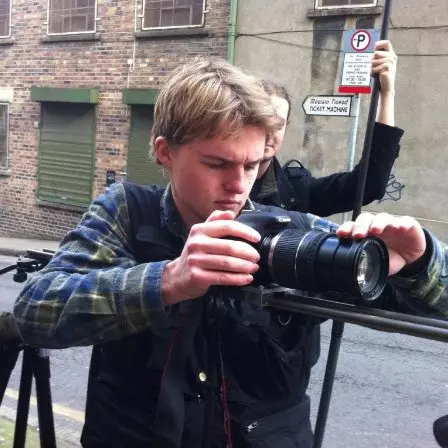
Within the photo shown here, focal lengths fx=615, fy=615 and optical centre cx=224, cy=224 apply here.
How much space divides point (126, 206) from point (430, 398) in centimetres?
367

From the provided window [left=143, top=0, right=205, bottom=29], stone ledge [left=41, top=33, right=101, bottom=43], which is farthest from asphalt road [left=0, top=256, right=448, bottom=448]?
stone ledge [left=41, top=33, right=101, bottom=43]

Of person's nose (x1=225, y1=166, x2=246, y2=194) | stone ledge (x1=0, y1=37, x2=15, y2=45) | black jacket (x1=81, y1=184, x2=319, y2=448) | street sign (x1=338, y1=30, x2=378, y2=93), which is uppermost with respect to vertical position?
stone ledge (x1=0, y1=37, x2=15, y2=45)

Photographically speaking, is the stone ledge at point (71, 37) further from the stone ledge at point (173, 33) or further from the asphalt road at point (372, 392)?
the asphalt road at point (372, 392)

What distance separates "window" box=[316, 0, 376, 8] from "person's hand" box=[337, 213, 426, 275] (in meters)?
8.63

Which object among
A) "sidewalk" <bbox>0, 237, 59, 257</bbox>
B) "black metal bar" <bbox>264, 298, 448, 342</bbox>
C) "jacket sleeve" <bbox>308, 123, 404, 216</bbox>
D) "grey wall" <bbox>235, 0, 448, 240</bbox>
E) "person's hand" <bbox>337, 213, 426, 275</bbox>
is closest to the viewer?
"black metal bar" <bbox>264, 298, 448, 342</bbox>

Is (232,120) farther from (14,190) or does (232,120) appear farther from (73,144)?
(14,190)

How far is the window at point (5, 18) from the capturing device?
12586 mm

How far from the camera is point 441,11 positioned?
860 centimetres

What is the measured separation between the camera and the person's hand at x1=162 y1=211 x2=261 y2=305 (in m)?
1.01

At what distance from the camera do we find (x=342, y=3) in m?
9.39

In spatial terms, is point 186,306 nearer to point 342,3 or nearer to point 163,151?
point 163,151

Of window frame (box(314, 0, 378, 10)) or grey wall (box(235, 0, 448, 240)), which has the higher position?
window frame (box(314, 0, 378, 10))

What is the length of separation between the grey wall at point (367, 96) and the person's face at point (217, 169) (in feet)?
25.7

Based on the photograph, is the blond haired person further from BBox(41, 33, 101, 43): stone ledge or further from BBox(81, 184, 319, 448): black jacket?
BBox(41, 33, 101, 43): stone ledge
